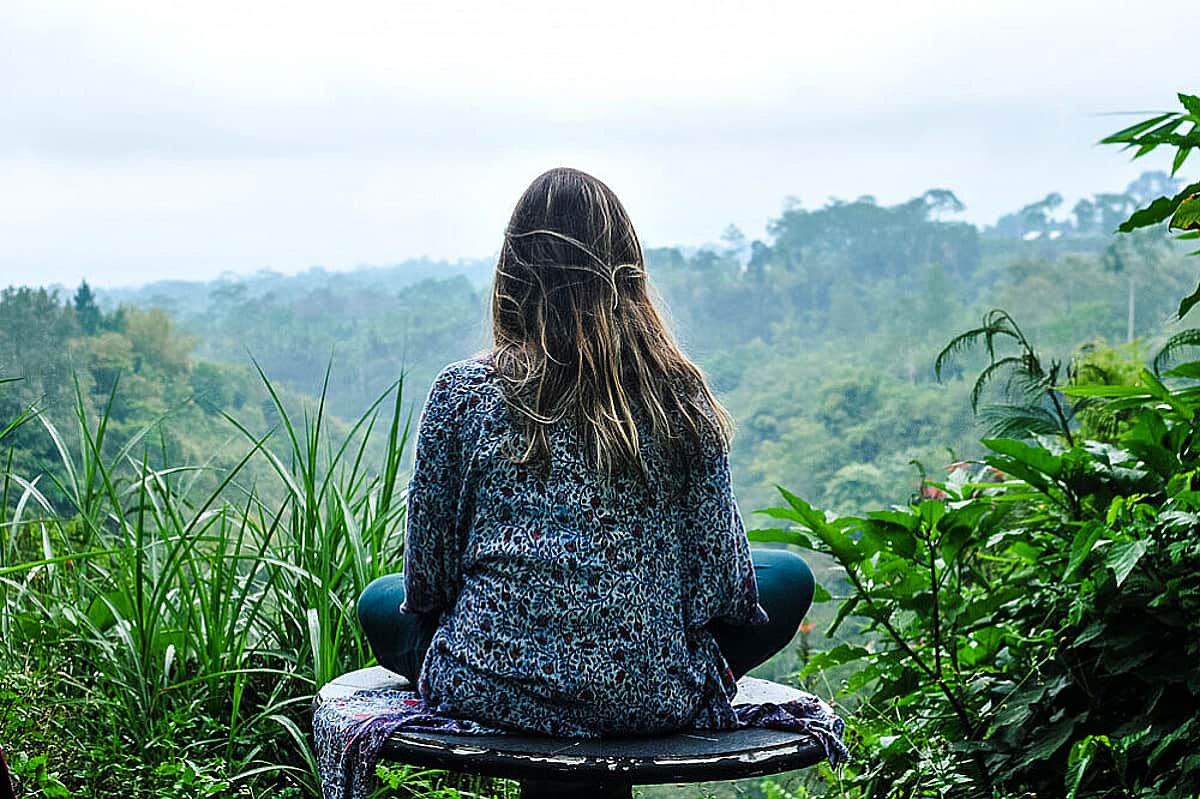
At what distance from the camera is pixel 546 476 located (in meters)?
1.49

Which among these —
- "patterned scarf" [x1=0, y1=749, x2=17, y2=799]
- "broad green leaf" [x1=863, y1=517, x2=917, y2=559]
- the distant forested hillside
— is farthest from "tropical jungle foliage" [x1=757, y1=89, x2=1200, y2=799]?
the distant forested hillside

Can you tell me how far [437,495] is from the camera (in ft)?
5.05

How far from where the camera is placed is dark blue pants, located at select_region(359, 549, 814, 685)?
5.34ft

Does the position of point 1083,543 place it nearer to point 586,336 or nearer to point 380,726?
point 586,336

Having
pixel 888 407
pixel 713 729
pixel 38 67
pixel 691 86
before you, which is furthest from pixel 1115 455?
pixel 38 67

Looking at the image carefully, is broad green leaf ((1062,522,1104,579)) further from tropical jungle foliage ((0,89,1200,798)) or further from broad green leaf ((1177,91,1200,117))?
broad green leaf ((1177,91,1200,117))

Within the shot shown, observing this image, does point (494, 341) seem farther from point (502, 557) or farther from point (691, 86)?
point (691, 86)

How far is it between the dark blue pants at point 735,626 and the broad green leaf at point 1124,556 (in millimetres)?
399

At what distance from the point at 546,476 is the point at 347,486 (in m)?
1.15

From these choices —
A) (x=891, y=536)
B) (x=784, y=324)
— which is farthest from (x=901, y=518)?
(x=784, y=324)

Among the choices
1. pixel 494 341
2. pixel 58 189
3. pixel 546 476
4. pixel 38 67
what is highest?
pixel 38 67

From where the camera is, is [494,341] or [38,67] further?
[38,67]

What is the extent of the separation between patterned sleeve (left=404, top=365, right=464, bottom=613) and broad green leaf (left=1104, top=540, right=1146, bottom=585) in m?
0.86

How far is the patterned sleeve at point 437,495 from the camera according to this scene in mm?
1536
